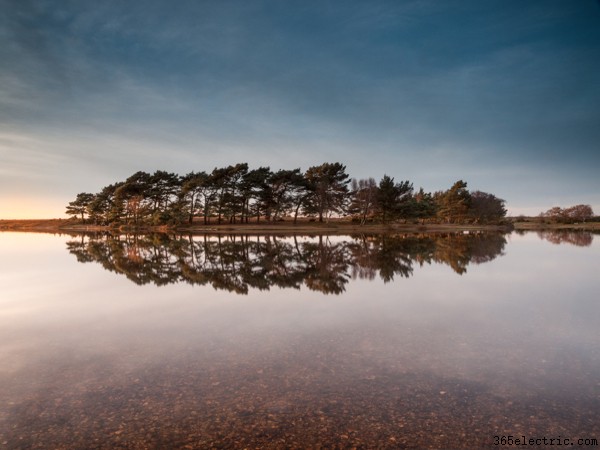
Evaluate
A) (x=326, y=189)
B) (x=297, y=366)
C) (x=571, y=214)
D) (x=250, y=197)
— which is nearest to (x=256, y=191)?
(x=250, y=197)

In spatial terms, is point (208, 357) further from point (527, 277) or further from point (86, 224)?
point (86, 224)

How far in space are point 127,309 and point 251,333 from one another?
181 inches

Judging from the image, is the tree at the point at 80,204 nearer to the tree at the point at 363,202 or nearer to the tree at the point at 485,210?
the tree at the point at 363,202

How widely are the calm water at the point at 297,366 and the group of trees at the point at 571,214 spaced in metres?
125

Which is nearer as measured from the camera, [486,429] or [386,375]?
[486,429]

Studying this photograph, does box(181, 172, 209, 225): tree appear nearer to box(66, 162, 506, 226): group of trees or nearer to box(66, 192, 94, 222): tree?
box(66, 162, 506, 226): group of trees

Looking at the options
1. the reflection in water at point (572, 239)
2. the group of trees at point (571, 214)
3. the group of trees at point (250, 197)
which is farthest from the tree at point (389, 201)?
the group of trees at point (571, 214)

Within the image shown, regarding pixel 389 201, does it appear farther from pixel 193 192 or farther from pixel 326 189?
pixel 193 192

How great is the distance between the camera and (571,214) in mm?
125000

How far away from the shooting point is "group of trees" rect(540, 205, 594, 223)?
116 metres

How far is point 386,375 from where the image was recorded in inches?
246

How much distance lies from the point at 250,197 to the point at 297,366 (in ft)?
237

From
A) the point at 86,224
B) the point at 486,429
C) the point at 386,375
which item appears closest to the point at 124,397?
the point at 386,375

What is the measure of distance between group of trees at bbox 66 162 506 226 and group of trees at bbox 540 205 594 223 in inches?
2101
